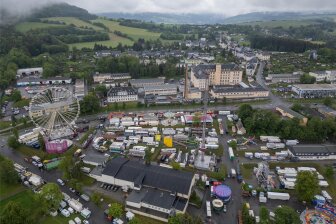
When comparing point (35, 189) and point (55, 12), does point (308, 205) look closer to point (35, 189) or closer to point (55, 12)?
point (35, 189)

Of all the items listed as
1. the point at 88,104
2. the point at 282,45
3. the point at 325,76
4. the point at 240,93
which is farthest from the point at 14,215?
the point at 282,45

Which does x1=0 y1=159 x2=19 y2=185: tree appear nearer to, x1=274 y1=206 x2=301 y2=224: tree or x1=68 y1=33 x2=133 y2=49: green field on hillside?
x1=274 y1=206 x2=301 y2=224: tree

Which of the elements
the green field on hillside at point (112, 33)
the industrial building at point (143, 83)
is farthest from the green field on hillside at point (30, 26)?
the industrial building at point (143, 83)

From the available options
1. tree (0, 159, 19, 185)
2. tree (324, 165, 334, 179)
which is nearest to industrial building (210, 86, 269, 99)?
tree (324, 165, 334, 179)

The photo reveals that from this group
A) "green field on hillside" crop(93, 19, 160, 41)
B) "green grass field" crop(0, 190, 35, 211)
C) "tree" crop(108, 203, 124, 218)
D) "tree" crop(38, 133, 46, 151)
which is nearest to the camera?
"tree" crop(108, 203, 124, 218)

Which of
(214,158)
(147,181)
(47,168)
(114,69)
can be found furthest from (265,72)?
(47,168)

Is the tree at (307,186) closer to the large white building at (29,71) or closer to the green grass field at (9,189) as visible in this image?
the green grass field at (9,189)
